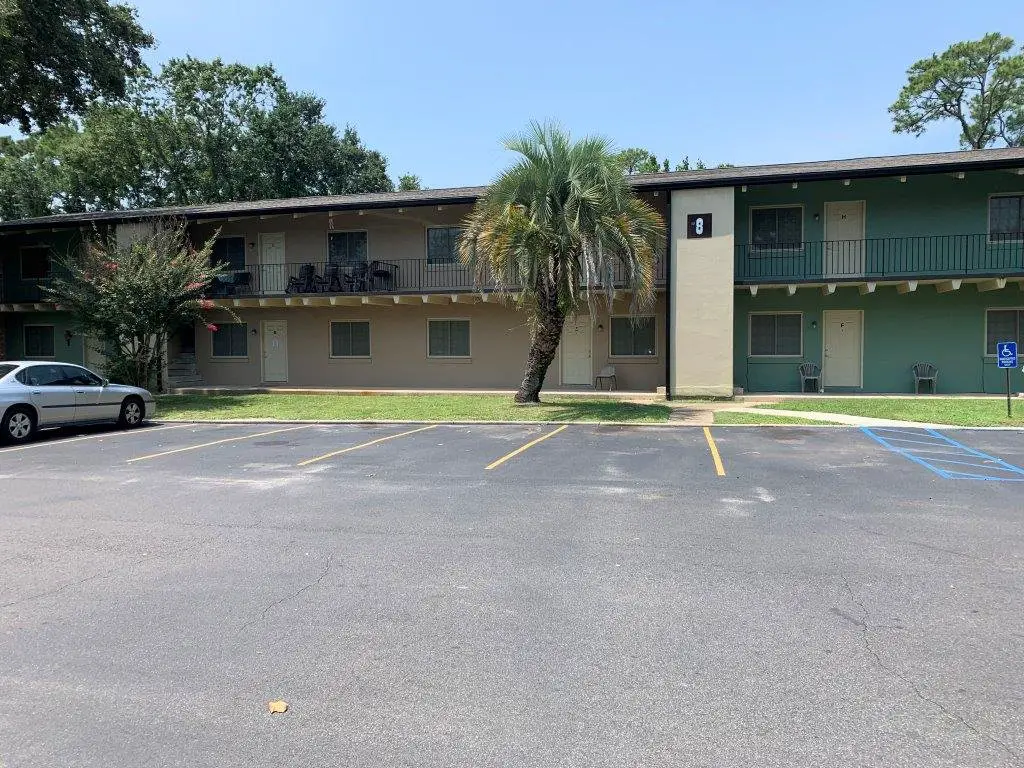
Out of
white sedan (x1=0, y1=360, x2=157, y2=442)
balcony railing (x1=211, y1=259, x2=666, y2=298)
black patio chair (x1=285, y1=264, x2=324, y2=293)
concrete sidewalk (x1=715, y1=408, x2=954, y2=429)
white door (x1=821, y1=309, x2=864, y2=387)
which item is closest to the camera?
white sedan (x1=0, y1=360, x2=157, y2=442)

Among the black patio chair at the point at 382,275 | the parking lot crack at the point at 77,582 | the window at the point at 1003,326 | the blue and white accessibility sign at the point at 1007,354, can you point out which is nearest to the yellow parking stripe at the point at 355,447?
the parking lot crack at the point at 77,582

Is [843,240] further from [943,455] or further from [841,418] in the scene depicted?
[943,455]

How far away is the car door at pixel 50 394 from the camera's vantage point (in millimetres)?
12961

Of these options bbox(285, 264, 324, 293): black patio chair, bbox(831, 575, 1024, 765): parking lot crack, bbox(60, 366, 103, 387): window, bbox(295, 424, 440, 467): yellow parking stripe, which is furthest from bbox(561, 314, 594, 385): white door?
bbox(831, 575, 1024, 765): parking lot crack

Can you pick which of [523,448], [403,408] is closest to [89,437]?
[403,408]

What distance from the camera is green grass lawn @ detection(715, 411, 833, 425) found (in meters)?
14.1

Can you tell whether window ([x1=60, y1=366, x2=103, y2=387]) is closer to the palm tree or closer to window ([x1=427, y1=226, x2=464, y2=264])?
the palm tree

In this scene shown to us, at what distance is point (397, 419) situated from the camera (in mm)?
15391

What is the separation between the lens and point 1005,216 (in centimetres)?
1914

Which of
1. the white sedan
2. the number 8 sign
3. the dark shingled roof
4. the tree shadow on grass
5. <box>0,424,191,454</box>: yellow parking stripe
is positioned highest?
the dark shingled roof

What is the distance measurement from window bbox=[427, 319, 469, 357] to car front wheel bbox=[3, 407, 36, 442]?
1205 cm

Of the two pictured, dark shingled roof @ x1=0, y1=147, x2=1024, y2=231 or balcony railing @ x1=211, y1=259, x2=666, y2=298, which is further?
balcony railing @ x1=211, y1=259, x2=666, y2=298

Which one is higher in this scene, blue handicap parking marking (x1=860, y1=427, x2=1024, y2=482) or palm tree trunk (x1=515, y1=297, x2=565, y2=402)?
palm tree trunk (x1=515, y1=297, x2=565, y2=402)

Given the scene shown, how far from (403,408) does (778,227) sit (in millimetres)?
12197
